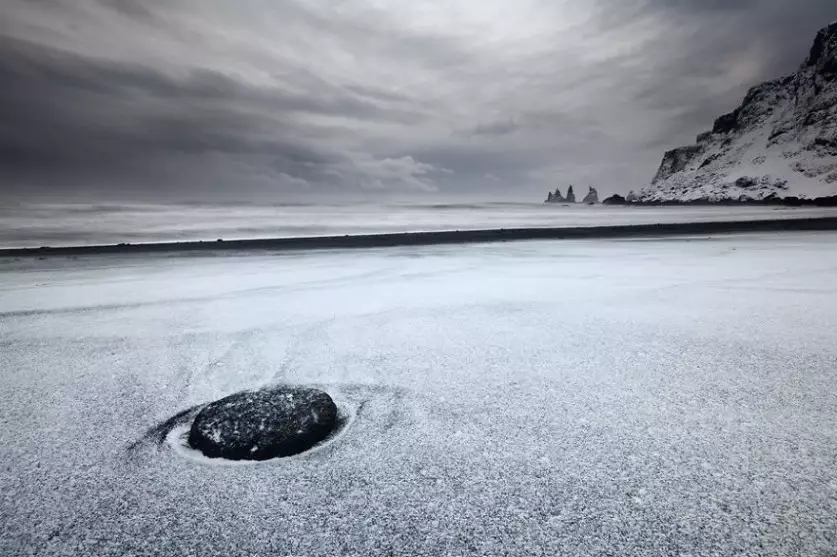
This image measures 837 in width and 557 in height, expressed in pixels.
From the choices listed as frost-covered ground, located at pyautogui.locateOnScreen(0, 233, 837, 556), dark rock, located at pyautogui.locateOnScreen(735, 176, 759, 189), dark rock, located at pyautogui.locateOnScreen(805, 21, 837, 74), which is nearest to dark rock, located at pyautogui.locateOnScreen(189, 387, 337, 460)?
frost-covered ground, located at pyautogui.locateOnScreen(0, 233, 837, 556)

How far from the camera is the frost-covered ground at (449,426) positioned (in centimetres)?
122

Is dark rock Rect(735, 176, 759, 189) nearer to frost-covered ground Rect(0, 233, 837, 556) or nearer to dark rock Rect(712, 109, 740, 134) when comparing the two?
dark rock Rect(712, 109, 740, 134)

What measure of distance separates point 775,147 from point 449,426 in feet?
692

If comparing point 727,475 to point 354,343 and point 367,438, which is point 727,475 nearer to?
point 367,438

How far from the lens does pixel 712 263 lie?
6605 millimetres

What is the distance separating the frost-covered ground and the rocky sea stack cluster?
15069cm

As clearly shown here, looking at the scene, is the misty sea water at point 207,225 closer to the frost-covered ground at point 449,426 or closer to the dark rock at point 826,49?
the frost-covered ground at point 449,426

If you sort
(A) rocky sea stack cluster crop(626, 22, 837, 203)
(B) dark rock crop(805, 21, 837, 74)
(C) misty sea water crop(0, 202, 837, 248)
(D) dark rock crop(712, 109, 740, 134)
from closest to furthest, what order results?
(C) misty sea water crop(0, 202, 837, 248) < (A) rocky sea stack cluster crop(626, 22, 837, 203) < (B) dark rock crop(805, 21, 837, 74) < (D) dark rock crop(712, 109, 740, 134)

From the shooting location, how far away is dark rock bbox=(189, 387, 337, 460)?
1624 millimetres

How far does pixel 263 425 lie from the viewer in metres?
1.68

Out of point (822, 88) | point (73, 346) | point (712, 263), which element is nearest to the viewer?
point (73, 346)

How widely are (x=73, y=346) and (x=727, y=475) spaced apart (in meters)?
3.85

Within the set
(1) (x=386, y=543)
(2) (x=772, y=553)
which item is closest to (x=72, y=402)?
(1) (x=386, y=543)

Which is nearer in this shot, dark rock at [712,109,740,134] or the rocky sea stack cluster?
the rocky sea stack cluster
